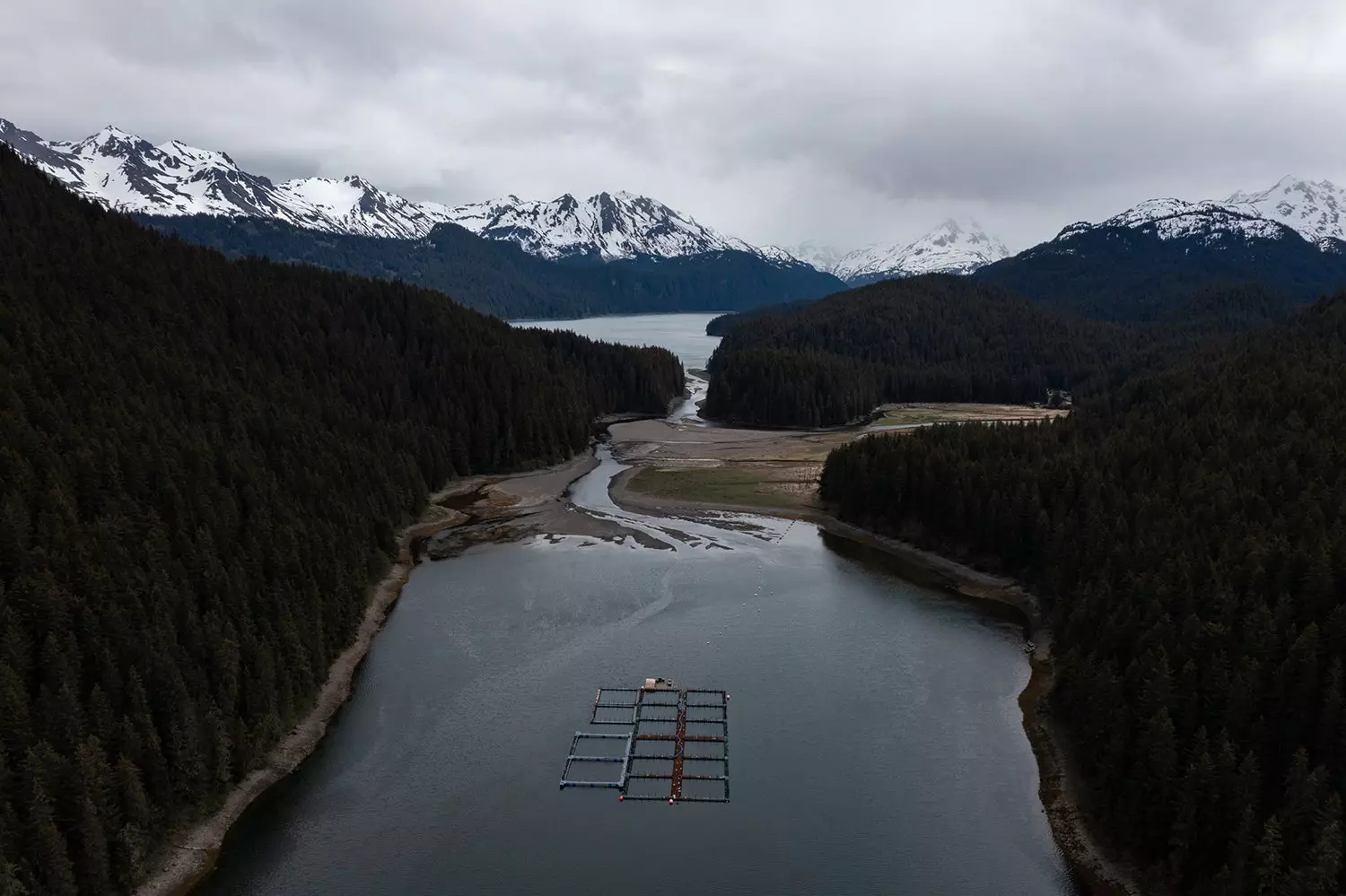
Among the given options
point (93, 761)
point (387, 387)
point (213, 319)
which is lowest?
point (93, 761)

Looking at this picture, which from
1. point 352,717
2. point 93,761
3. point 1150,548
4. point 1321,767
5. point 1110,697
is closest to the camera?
point 1321,767

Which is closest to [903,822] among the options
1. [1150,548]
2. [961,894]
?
[961,894]

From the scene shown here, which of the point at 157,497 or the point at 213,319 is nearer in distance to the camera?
the point at 157,497

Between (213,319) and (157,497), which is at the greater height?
(213,319)

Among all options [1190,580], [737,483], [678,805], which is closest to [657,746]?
[678,805]

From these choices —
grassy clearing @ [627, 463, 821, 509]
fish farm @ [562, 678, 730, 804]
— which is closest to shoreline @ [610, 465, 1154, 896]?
grassy clearing @ [627, 463, 821, 509]

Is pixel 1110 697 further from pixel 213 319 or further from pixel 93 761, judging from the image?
pixel 213 319

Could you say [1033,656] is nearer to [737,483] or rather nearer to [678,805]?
[678,805]
